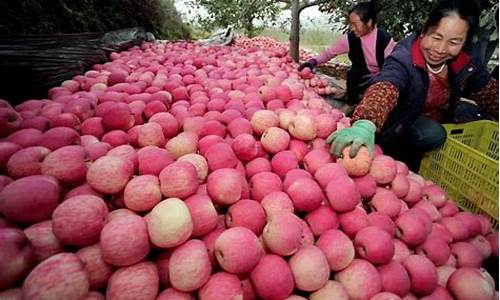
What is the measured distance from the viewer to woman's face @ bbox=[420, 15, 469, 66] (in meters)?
1.92

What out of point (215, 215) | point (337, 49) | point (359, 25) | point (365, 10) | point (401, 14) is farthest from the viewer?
point (337, 49)

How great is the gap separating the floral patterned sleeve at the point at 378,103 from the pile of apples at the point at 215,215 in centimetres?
20

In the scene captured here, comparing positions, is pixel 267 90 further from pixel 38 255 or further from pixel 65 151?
pixel 38 255

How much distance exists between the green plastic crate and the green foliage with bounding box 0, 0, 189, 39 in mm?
3504

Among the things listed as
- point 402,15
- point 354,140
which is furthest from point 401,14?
point 354,140

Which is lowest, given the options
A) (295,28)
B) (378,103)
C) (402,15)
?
(378,103)

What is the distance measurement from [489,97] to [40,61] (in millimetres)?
3571

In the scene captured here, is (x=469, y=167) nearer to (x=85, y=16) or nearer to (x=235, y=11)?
(x=85, y=16)

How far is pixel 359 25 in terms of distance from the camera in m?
4.07

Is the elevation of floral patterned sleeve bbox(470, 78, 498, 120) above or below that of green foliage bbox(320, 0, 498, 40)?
below

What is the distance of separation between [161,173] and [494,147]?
7.58ft

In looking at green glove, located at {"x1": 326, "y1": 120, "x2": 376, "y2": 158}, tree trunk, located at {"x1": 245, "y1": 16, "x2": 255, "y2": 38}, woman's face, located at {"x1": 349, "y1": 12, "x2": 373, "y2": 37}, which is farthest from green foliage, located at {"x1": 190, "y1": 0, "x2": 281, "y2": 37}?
green glove, located at {"x1": 326, "y1": 120, "x2": 376, "y2": 158}

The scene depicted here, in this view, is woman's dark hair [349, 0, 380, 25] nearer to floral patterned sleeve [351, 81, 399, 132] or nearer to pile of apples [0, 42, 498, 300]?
floral patterned sleeve [351, 81, 399, 132]

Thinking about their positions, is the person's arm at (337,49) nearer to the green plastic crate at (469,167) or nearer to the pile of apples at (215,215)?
the green plastic crate at (469,167)
